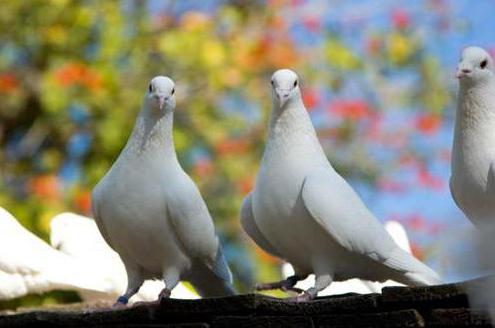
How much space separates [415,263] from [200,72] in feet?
18.4

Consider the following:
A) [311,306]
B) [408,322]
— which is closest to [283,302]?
[311,306]

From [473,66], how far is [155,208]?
1216 millimetres

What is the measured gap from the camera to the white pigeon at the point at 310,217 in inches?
154

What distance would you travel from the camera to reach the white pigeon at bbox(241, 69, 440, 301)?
391 cm

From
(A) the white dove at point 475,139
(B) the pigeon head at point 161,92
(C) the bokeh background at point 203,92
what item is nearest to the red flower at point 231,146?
(C) the bokeh background at point 203,92

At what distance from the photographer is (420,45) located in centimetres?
1009

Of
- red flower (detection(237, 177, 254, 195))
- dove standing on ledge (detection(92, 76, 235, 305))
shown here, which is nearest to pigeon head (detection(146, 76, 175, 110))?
dove standing on ledge (detection(92, 76, 235, 305))

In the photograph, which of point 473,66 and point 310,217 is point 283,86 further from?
point 473,66

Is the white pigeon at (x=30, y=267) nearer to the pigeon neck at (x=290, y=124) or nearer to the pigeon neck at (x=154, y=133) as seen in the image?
the pigeon neck at (x=154, y=133)

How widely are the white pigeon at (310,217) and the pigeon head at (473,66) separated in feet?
1.96

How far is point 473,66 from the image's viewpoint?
377 cm

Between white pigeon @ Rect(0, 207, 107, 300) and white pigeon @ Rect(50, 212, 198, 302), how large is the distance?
66 millimetres

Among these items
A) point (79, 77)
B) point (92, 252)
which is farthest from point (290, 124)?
point (79, 77)

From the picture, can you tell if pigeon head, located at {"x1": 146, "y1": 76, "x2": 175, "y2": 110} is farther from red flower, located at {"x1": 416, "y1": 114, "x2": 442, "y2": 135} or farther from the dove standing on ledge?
red flower, located at {"x1": 416, "y1": 114, "x2": 442, "y2": 135}
